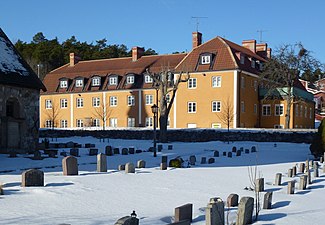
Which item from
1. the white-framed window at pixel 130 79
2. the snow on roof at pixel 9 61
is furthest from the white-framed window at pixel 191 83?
the snow on roof at pixel 9 61

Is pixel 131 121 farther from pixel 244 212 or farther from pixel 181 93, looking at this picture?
pixel 244 212

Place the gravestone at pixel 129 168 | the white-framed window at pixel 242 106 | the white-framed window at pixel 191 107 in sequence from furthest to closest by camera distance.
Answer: the white-framed window at pixel 191 107, the white-framed window at pixel 242 106, the gravestone at pixel 129 168

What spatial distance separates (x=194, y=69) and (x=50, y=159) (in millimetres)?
31605

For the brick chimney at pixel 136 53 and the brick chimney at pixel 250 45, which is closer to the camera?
the brick chimney at pixel 250 45

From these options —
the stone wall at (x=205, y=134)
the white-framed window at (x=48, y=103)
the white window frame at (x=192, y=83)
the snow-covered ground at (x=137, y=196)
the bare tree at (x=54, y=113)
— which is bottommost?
the snow-covered ground at (x=137, y=196)

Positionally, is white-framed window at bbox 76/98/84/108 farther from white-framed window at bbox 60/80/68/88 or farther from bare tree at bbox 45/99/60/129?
bare tree at bbox 45/99/60/129

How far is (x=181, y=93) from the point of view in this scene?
51.7m

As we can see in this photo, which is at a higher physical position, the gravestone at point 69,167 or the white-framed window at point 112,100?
the white-framed window at point 112,100

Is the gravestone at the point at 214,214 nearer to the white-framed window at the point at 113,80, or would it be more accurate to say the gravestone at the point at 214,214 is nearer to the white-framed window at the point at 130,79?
the white-framed window at the point at 130,79

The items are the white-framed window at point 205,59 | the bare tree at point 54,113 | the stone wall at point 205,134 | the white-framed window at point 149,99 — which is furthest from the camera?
the bare tree at point 54,113

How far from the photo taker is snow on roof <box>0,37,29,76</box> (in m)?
23.5

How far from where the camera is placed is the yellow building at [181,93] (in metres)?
49.2

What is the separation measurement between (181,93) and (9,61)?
29.3 m

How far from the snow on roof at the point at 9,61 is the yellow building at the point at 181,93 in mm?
26411
